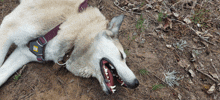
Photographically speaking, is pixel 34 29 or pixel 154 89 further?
pixel 154 89

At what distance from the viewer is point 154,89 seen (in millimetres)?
2137

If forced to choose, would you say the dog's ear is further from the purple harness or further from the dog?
the purple harness

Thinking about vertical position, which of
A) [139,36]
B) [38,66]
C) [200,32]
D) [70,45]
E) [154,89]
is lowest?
[154,89]

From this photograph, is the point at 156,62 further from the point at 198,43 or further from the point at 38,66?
the point at 38,66

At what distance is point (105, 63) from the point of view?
1.89m

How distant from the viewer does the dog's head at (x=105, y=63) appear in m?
1.80

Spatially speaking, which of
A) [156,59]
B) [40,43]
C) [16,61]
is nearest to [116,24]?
[156,59]

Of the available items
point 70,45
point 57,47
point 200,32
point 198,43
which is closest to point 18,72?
point 57,47

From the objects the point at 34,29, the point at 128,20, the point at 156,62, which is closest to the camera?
the point at 34,29

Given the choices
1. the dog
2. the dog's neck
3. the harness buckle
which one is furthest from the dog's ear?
the harness buckle

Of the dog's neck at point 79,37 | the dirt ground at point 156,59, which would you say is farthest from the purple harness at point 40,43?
the dirt ground at point 156,59

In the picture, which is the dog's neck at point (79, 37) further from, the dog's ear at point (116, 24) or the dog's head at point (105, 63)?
the dog's ear at point (116, 24)

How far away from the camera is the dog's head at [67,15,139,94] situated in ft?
5.91

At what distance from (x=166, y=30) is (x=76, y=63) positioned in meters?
2.20
